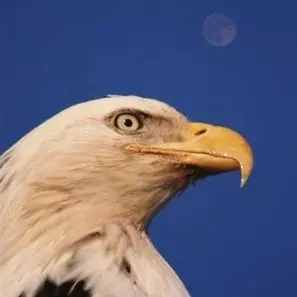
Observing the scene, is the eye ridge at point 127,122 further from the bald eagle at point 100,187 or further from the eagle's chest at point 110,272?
the eagle's chest at point 110,272

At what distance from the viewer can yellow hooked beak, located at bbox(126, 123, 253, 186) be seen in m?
2.74

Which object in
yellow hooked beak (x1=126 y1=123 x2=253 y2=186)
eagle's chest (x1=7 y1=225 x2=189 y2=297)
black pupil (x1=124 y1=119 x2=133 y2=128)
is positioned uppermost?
black pupil (x1=124 y1=119 x2=133 y2=128)

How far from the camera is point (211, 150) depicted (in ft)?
9.11

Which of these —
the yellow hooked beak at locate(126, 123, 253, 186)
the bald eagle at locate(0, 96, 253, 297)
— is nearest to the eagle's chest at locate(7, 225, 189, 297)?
the bald eagle at locate(0, 96, 253, 297)

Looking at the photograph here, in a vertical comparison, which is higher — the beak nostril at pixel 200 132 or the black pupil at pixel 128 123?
the black pupil at pixel 128 123

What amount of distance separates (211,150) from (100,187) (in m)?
0.24

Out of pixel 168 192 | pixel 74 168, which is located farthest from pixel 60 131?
pixel 168 192

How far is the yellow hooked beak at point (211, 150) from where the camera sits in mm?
2744

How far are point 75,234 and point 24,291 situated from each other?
0.57ft

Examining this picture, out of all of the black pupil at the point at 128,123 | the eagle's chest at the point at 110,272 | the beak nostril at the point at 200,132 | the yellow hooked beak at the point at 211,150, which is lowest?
the eagle's chest at the point at 110,272

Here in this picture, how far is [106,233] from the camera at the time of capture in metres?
2.73

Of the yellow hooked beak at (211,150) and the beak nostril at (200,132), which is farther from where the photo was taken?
the beak nostril at (200,132)

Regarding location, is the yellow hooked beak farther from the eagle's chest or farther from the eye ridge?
the eagle's chest

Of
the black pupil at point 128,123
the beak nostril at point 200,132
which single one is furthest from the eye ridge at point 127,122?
the beak nostril at point 200,132
